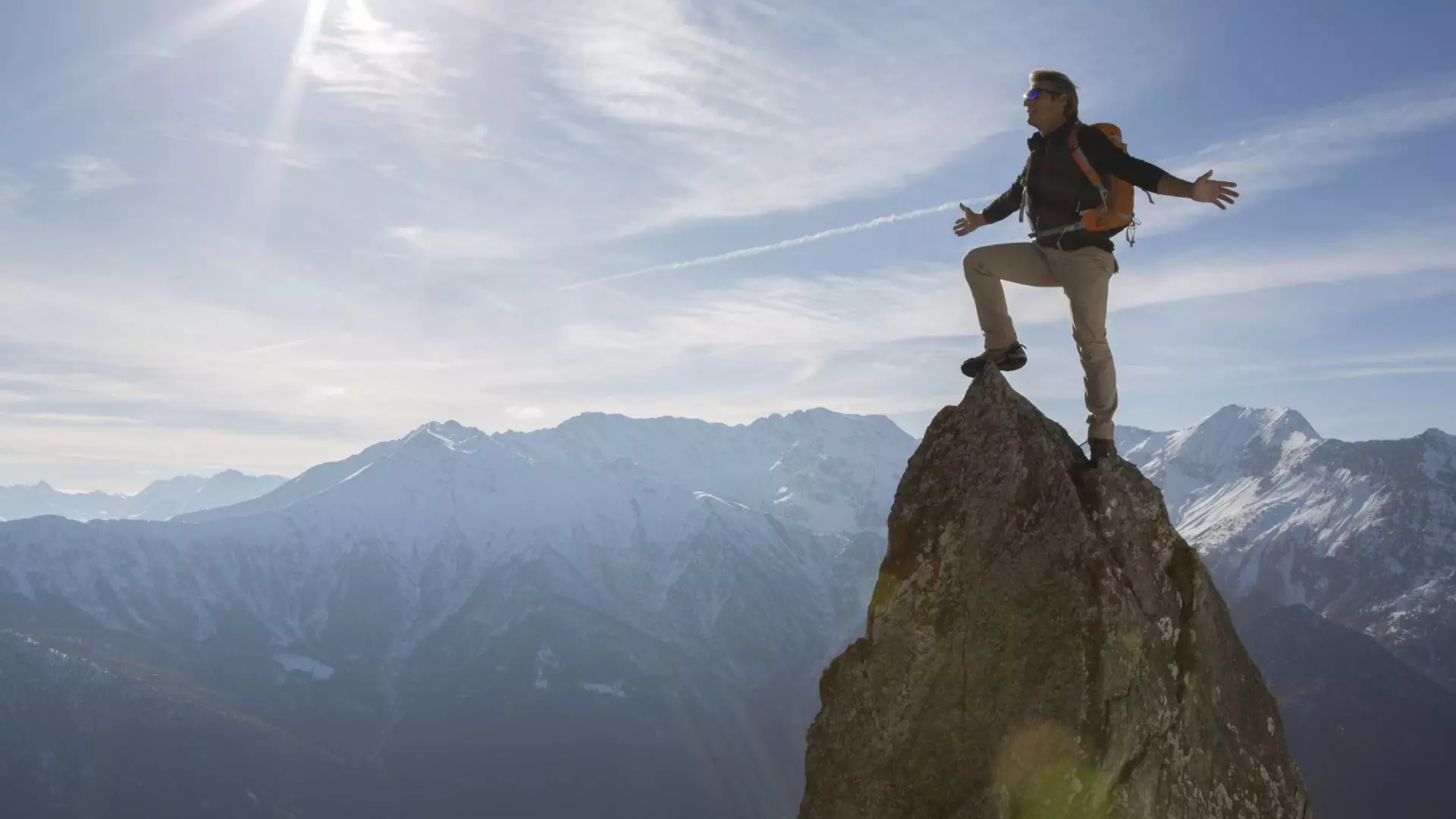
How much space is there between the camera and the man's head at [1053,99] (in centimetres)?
1259

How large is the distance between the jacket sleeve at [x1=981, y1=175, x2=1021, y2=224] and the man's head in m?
1.36

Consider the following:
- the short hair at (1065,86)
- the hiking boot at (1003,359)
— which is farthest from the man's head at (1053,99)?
the hiking boot at (1003,359)

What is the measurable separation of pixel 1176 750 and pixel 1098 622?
6.04 feet

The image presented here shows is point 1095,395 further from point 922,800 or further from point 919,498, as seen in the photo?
→ point 922,800

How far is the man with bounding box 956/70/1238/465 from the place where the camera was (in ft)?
39.9

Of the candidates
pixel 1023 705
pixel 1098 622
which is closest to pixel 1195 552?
pixel 1098 622

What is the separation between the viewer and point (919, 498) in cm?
1327

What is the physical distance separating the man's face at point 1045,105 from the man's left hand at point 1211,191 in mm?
1977

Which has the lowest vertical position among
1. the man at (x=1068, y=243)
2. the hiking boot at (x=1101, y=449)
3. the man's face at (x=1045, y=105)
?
the hiking boot at (x=1101, y=449)

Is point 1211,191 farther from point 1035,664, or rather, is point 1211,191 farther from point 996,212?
point 1035,664

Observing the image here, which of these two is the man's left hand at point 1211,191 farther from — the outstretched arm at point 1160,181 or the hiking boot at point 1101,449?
the hiking boot at point 1101,449

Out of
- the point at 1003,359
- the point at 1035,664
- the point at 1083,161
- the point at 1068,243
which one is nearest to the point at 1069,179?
the point at 1083,161

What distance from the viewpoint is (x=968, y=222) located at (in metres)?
15.0

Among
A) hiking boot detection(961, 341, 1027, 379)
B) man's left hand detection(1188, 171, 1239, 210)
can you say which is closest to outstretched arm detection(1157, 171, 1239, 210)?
man's left hand detection(1188, 171, 1239, 210)
